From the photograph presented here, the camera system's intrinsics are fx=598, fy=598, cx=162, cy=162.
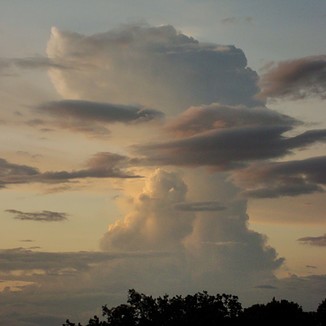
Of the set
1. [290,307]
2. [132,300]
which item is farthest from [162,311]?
[290,307]

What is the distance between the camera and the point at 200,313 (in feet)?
372

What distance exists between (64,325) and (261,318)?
125 ft

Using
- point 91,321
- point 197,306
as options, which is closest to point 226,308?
point 197,306

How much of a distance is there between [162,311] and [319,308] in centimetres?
2934

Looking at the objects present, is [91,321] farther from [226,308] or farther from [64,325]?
[226,308]

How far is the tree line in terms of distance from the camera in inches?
4173

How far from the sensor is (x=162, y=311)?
4528 inches

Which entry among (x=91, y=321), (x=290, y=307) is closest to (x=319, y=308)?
(x=290, y=307)

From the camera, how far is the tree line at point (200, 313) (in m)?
106

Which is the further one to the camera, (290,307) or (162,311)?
(162,311)

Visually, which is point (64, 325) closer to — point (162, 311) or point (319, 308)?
point (162, 311)

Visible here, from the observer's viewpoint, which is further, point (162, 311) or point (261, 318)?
point (162, 311)

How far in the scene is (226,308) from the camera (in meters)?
114

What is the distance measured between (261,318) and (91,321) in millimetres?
33031
